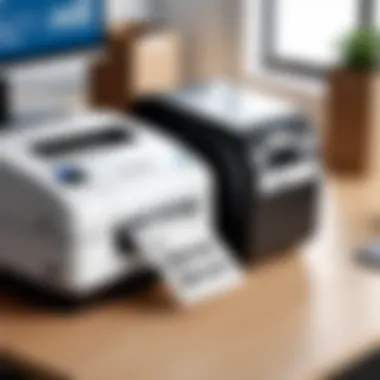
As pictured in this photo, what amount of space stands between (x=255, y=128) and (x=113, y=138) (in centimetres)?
24

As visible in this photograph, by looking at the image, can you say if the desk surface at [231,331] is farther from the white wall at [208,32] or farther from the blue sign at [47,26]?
the white wall at [208,32]

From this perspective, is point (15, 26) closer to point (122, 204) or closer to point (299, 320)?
point (122, 204)

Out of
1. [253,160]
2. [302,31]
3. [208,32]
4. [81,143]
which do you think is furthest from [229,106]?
[302,31]

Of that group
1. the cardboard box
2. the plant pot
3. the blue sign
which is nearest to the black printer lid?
the blue sign

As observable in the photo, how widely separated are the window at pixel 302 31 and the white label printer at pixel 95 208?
104 centimetres

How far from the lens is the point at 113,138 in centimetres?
192

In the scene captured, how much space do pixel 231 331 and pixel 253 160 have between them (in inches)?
13.2

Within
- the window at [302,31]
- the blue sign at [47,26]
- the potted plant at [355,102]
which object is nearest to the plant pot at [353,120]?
the potted plant at [355,102]

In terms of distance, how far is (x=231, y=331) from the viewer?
169cm

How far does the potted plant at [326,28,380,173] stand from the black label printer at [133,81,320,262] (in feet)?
1.40

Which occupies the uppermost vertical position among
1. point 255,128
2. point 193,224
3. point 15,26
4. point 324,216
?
point 15,26

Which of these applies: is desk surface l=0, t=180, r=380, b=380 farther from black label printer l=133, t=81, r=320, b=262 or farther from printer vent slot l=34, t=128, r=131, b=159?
printer vent slot l=34, t=128, r=131, b=159

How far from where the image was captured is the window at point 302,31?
2.88m

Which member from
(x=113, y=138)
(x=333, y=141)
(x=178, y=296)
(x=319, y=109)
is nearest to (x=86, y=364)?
(x=178, y=296)
